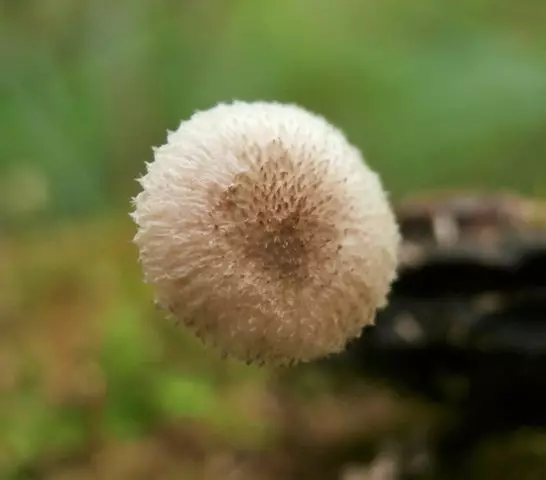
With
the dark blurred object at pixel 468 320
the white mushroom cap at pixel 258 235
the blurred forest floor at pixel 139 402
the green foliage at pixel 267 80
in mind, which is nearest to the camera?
the white mushroom cap at pixel 258 235


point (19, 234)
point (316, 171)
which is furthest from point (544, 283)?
point (19, 234)

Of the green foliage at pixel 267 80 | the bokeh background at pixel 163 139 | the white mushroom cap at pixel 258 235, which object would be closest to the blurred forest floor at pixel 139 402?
the bokeh background at pixel 163 139

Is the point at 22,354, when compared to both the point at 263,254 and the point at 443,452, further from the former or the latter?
the point at 263,254

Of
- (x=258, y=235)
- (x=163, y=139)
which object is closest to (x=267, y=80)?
(x=163, y=139)

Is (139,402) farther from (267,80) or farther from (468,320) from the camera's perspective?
(267,80)

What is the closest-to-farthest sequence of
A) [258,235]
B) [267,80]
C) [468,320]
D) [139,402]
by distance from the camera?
1. [258,235]
2. [468,320]
3. [139,402]
4. [267,80]

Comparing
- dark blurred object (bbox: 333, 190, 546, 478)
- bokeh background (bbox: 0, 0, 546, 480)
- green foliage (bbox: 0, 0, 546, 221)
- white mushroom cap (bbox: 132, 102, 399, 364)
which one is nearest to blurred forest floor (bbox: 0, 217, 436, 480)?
bokeh background (bbox: 0, 0, 546, 480)

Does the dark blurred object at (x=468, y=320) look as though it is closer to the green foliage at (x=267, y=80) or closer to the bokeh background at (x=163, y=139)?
the bokeh background at (x=163, y=139)
